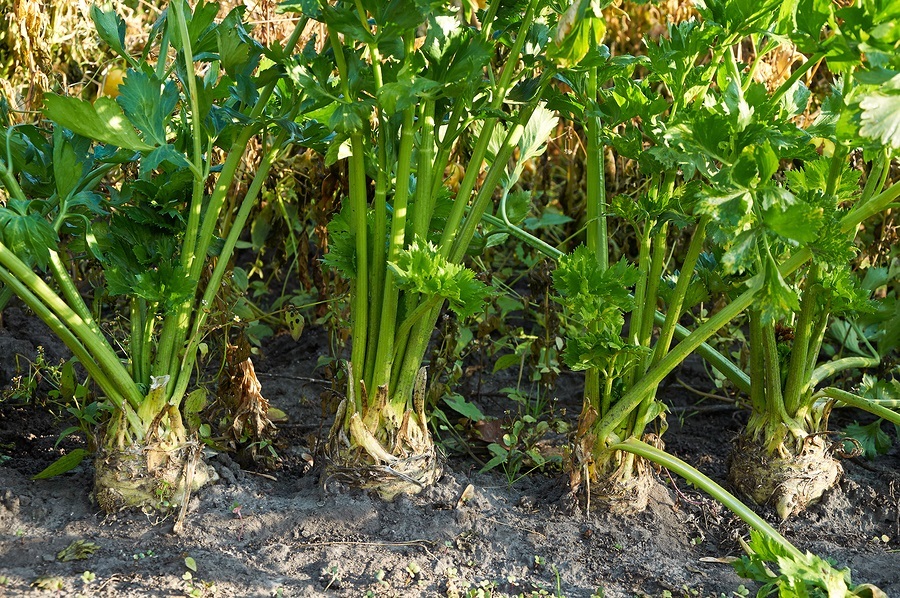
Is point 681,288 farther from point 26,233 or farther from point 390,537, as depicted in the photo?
point 26,233

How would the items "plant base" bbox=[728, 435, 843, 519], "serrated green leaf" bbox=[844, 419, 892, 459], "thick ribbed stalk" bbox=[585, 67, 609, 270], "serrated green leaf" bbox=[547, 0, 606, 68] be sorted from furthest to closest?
"serrated green leaf" bbox=[844, 419, 892, 459], "plant base" bbox=[728, 435, 843, 519], "thick ribbed stalk" bbox=[585, 67, 609, 270], "serrated green leaf" bbox=[547, 0, 606, 68]

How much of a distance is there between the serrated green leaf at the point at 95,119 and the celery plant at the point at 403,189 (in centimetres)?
35

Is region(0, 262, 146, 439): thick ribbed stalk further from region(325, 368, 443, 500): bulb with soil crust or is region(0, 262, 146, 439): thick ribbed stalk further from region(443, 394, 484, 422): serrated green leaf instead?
region(443, 394, 484, 422): serrated green leaf

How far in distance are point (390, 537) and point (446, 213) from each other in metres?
0.74

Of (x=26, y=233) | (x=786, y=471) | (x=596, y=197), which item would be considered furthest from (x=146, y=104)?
(x=786, y=471)

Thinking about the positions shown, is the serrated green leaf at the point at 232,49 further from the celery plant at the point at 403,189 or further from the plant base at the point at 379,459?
the plant base at the point at 379,459

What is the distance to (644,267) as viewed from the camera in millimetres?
1926

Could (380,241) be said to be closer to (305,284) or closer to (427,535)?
(427,535)

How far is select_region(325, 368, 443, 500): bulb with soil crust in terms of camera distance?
1.89m

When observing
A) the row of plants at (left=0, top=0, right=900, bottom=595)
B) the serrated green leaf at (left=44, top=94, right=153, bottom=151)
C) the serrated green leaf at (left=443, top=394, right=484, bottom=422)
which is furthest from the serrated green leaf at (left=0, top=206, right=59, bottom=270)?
the serrated green leaf at (left=443, top=394, right=484, bottom=422)

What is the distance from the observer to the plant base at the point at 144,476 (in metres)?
1.82

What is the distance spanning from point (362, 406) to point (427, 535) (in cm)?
31

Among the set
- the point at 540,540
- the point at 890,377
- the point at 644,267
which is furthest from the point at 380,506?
the point at 890,377

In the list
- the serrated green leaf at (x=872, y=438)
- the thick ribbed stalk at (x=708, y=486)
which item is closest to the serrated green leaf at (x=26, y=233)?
A: the thick ribbed stalk at (x=708, y=486)
